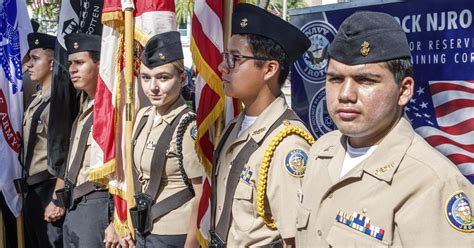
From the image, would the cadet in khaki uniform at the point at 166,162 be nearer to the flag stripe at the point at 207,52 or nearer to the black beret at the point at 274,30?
the flag stripe at the point at 207,52

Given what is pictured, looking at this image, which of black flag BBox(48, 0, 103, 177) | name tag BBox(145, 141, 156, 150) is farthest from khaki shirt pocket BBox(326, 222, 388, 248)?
black flag BBox(48, 0, 103, 177)

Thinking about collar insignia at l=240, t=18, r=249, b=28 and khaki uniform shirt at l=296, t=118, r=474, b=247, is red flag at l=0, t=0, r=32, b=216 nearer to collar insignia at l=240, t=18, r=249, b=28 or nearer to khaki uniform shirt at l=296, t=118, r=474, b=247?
collar insignia at l=240, t=18, r=249, b=28

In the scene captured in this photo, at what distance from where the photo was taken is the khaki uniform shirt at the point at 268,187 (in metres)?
2.44

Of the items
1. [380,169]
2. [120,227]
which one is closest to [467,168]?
[380,169]

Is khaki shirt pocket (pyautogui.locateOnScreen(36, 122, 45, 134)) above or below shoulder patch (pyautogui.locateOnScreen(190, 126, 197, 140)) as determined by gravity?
below

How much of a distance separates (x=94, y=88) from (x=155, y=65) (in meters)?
1.04

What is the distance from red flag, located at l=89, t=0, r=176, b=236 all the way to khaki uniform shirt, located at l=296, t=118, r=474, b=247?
1.81 meters

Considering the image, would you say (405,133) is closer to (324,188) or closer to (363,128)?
(363,128)

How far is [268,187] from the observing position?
2500 millimetres

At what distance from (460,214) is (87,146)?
3157 millimetres

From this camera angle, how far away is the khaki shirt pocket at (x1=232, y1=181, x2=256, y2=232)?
2572 mm

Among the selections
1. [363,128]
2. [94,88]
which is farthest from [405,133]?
[94,88]

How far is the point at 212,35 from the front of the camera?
3277 mm

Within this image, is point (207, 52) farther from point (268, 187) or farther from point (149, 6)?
point (268, 187)
